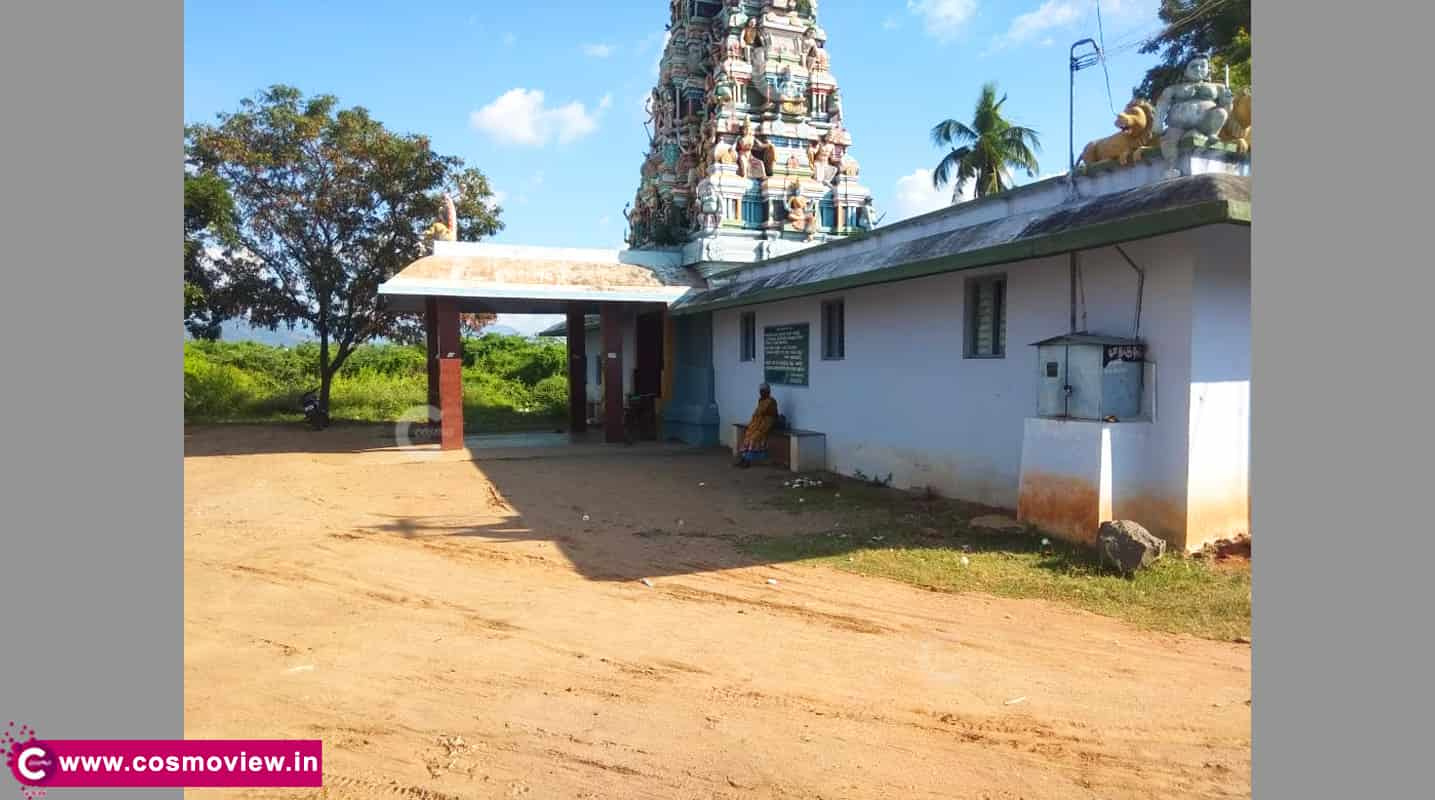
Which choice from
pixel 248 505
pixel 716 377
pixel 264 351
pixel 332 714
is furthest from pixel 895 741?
pixel 264 351

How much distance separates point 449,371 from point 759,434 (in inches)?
237

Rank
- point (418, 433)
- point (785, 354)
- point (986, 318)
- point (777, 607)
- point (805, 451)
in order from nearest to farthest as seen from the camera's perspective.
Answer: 1. point (777, 607)
2. point (986, 318)
3. point (805, 451)
4. point (785, 354)
5. point (418, 433)

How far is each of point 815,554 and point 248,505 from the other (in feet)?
22.6

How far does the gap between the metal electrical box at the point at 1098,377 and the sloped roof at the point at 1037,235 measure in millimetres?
858

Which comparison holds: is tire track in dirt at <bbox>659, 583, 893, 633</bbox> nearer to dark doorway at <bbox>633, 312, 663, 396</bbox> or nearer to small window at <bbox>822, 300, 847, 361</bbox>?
small window at <bbox>822, 300, 847, 361</bbox>

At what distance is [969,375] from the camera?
31.6ft

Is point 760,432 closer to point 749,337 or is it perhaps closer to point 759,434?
point 759,434

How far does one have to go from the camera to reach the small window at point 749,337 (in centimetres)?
1520

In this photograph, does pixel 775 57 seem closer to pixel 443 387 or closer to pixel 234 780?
pixel 443 387

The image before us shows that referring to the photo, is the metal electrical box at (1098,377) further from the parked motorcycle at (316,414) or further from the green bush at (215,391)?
the green bush at (215,391)

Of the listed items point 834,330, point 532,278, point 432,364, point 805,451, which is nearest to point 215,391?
point 432,364

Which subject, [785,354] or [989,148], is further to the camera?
[989,148]

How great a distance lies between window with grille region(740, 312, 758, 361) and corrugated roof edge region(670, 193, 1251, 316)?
3.28 meters
